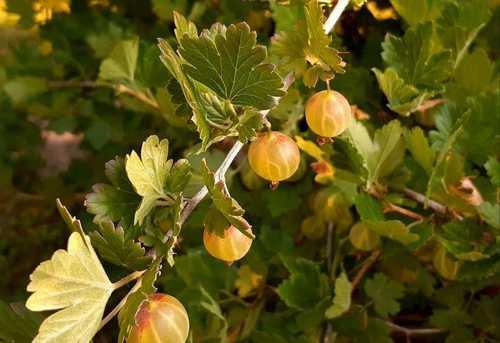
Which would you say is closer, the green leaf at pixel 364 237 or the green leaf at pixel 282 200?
the green leaf at pixel 364 237

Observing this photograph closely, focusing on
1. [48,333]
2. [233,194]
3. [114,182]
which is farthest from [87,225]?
[48,333]

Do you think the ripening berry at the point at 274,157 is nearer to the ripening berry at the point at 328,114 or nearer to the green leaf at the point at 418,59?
the ripening berry at the point at 328,114

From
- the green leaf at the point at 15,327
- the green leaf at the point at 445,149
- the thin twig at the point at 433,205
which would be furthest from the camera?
the thin twig at the point at 433,205

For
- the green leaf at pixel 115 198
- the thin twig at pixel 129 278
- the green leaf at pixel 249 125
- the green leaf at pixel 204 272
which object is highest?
the green leaf at pixel 249 125

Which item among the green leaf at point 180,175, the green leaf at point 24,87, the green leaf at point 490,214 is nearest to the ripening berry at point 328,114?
the green leaf at point 180,175

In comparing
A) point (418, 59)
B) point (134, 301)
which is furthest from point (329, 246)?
point (134, 301)

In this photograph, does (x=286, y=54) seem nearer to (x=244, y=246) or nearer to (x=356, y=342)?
(x=244, y=246)
